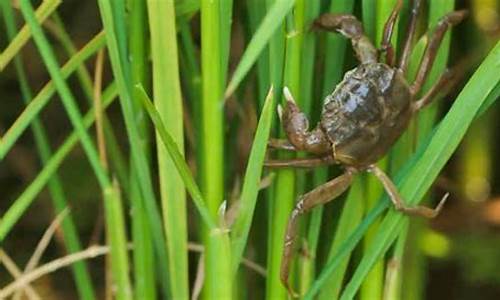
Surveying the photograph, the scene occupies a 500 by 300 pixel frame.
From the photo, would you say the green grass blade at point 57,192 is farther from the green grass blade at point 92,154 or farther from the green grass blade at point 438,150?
the green grass blade at point 438,150

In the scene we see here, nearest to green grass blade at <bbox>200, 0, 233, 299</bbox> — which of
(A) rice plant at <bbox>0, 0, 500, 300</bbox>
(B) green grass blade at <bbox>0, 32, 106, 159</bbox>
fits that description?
(A) rice plant at <bbox>0, 0, 500, 300</bbox>

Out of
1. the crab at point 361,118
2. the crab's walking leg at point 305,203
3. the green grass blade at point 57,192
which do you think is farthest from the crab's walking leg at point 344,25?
the green grass blade at point 57,192

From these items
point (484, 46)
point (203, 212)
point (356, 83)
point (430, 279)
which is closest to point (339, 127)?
point (356, 83)

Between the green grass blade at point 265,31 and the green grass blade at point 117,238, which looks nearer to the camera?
the green grass blade at point 265,31

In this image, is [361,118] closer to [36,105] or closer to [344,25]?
[344,25]

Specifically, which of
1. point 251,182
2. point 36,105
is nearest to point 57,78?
point 36,105

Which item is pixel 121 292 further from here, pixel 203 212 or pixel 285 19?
pixel 285 19
